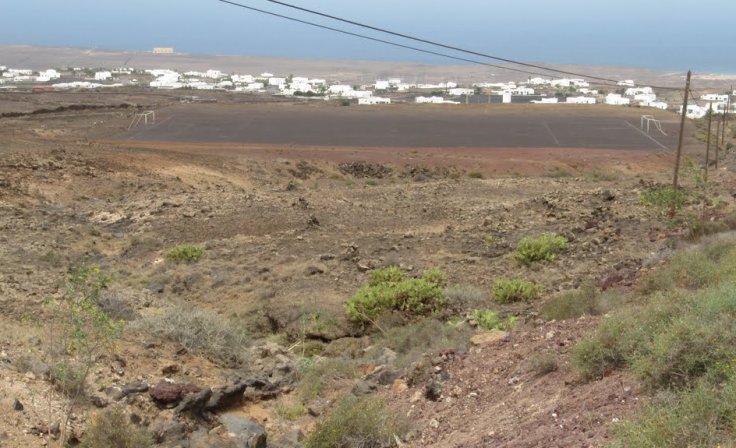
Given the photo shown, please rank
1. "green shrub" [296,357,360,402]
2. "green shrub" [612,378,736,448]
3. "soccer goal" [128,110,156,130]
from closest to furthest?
"green shrub" [612,378,736,448], "green shrub" [296,357,360,402], "soccer goal" [128,110,156,130]

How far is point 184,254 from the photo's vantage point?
19219 millimetres

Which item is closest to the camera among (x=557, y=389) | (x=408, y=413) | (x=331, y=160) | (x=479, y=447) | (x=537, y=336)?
(x=479, y=447)

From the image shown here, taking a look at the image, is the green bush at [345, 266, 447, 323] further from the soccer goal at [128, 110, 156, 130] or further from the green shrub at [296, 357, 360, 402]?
the soccer goal at [128, 110, 156, 130]

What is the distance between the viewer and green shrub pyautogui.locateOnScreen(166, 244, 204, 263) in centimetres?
1909

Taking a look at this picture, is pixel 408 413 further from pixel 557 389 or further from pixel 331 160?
pixel 331 160

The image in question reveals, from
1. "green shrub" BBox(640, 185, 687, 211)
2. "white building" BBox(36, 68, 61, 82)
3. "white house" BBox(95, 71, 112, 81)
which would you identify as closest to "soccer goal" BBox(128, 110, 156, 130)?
"green shrub" BBox(640, 185, 687, 211)

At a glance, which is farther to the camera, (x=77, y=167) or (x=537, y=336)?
(x=77, y=167)

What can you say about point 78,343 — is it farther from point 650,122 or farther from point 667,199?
point 650,122

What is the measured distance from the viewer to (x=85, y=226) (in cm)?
2338

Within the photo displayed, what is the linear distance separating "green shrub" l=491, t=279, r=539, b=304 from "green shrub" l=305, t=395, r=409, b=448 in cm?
645

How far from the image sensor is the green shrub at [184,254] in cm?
1909

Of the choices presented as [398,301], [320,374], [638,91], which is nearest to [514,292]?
[398,301]

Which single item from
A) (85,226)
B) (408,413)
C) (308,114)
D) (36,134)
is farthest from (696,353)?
(308,114)

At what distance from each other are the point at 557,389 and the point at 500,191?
2331 cm
